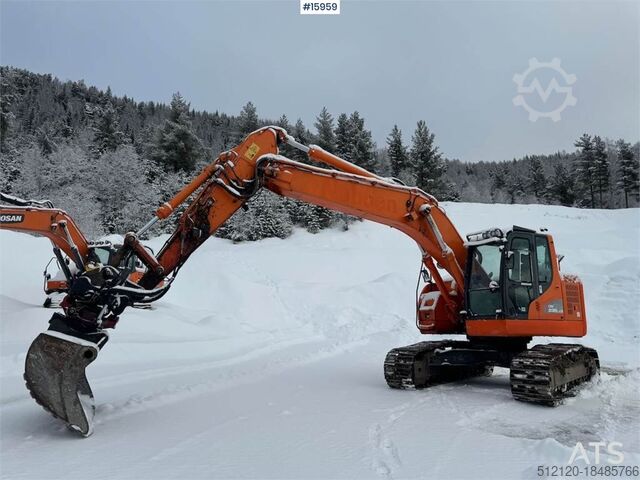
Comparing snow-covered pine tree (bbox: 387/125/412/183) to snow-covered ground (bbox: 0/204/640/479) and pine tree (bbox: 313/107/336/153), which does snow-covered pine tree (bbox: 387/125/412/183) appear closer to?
pine tree (bbox: 313/107/336/153)

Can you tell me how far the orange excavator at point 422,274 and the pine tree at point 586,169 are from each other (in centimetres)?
5734

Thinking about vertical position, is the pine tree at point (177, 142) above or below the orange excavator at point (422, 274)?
above

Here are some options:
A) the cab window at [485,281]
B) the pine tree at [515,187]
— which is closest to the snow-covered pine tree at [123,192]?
the cab window at [485,281]

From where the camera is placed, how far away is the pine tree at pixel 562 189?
61062mm

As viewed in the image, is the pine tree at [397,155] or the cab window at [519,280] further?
the pine tree at [397,155]

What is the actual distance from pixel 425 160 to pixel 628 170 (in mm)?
28810

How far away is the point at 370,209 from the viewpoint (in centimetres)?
807

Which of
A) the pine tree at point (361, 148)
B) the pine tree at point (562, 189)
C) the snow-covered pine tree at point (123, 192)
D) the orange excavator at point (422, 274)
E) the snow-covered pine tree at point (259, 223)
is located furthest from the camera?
the pine tree at point (562, 189)

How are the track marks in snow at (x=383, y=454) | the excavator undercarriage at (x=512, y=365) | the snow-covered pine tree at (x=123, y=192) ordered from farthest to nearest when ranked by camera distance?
Answer: the snow-covered pine tree at (x=123, y=192)
the excavator undercarriage at (x=512, y=365)
the track marks in snow at (x=383, y=454)

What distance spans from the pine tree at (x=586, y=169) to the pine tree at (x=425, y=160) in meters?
24.5

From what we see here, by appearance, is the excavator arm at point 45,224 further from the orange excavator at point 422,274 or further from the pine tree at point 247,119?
the pine tree at point 247,119

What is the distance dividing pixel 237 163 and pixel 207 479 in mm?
4442

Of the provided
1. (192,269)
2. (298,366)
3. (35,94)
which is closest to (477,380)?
(298,366)

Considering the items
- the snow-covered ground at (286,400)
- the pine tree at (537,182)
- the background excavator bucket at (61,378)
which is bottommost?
the snow-covered ground at (286,400)
